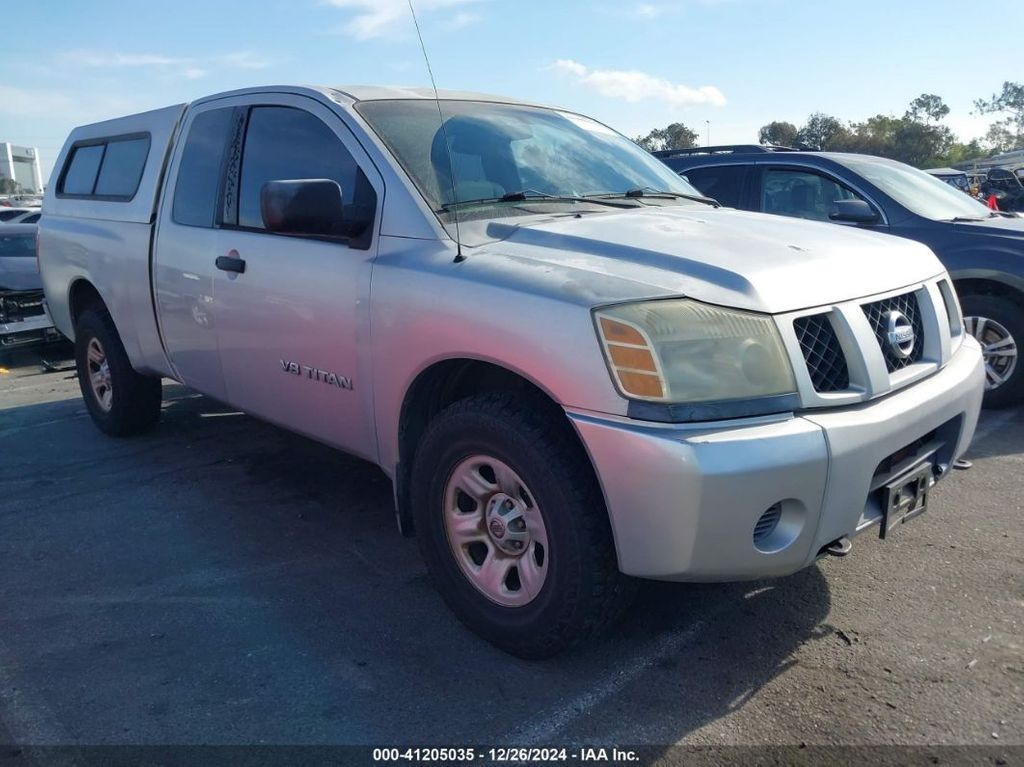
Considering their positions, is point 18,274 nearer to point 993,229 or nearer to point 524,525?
point 524,525

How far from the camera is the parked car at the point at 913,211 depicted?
5816mm

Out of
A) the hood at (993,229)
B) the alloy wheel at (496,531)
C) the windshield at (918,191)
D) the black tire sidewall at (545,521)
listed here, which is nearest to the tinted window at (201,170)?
the black tire sidewall at (545,521)

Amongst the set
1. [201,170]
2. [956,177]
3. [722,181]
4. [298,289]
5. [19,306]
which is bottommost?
[19,306]

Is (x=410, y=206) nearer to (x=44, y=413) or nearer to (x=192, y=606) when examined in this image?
(x=192, y=606)

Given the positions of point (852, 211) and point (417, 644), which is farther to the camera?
point (852, 211)

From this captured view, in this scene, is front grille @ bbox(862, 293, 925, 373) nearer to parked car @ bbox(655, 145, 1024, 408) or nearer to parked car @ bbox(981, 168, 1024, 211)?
parked car @ bbox(655, 145, 1024, 408)

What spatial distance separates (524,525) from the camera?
289 cm

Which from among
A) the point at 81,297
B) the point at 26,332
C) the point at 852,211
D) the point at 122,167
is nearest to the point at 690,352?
the point at 852,211

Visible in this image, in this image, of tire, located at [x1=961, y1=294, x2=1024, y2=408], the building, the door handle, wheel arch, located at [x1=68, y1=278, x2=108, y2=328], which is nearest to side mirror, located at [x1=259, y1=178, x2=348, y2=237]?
the door handle

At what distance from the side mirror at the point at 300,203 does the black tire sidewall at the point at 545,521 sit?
928 millimetres

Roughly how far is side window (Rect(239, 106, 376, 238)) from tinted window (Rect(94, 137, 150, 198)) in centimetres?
121

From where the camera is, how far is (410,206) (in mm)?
3314

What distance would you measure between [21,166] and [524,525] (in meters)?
105

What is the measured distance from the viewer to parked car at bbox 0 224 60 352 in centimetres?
973
